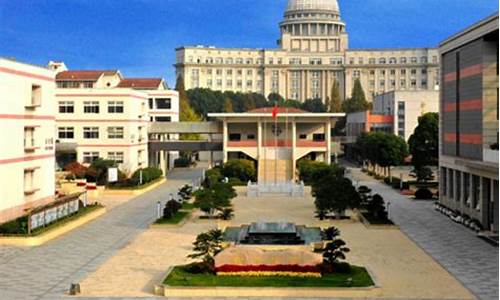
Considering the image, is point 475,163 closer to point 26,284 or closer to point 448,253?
point 448,253

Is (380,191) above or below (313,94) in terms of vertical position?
below

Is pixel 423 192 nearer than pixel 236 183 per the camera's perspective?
Yes

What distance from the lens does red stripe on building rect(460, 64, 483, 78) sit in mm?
30219

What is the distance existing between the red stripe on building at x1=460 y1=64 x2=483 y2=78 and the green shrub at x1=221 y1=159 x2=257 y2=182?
22293 millimetres

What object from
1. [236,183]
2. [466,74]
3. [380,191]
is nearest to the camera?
[466,74]

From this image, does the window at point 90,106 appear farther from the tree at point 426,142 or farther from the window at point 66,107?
the tree at point 426,142

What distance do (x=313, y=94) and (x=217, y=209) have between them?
96289 mm

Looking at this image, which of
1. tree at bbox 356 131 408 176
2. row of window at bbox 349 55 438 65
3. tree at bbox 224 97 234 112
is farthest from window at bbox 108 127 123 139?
row of window at bbox 349 55 438 65

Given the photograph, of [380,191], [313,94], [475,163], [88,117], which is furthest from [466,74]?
[313,94]

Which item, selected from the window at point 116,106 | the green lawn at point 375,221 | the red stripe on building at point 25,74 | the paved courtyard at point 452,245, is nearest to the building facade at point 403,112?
the window at point 116,106

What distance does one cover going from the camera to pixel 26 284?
19.2 m

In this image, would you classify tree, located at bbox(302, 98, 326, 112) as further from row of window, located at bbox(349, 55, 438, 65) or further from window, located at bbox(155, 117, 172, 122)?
window, located at bbox(155, 117, 172, 122)

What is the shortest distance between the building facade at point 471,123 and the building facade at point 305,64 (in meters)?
88.0

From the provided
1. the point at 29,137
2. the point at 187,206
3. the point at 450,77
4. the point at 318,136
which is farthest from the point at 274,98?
the point at 29,137
